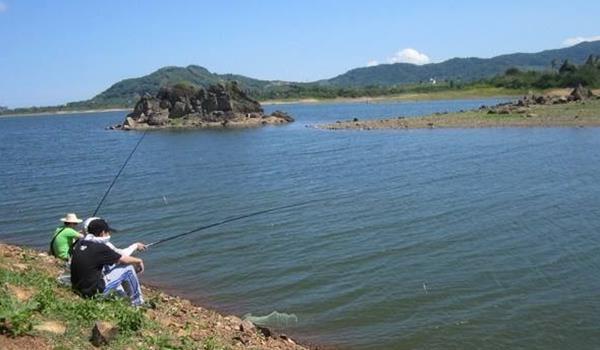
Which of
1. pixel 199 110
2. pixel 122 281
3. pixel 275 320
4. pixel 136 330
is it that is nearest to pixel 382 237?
pixel 275 320

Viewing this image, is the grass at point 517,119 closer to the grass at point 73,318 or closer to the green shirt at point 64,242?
the green shirt at point 64,242

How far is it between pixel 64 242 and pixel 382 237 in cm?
964

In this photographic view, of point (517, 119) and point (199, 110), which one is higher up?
point (199, 110)

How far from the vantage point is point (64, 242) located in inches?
570

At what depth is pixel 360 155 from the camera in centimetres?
4553

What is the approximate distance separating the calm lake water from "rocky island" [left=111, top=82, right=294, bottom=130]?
213ft

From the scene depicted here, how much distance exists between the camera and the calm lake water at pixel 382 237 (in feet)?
42.6

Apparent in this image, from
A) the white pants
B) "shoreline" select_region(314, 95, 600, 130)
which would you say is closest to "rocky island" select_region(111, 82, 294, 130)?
"shoreline" select_region(314, 95, 600, 130)

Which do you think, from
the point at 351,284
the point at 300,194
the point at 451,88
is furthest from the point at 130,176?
the point at 451,88

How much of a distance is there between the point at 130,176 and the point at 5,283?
3121cm

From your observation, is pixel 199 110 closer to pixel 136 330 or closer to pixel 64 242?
pixel 64 242

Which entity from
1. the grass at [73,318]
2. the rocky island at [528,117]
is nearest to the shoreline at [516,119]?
the rocky island at [528,117]

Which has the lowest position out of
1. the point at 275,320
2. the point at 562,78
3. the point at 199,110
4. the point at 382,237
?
the point at 562,78

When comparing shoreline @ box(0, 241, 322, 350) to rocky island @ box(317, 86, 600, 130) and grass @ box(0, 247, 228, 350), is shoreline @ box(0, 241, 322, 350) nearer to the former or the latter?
grass @ box(0, 247, 228, 350)
